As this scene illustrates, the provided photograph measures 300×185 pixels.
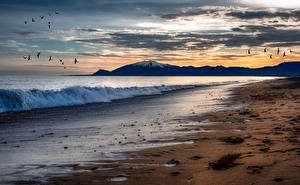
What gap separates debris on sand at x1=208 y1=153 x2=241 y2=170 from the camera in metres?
5.23

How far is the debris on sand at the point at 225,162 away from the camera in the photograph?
5.23 metres

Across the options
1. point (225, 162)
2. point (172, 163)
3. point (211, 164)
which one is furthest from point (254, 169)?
point (172, 163)

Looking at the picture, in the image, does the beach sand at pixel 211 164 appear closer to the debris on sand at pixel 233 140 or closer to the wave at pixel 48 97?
the debris on sand at pixel 233 140

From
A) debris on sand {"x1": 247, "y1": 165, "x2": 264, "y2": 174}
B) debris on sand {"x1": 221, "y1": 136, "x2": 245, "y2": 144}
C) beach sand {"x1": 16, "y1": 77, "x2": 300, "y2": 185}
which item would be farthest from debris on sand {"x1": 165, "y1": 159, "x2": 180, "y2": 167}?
debris on sand {"x1": 221, "y1": 136, "x2": 245, "y2": 144}

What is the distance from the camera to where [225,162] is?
18.1ft

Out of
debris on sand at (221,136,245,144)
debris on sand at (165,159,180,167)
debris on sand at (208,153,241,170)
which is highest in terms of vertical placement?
debris on sand at (208,153,241,170)

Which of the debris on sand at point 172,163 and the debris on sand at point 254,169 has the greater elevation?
the debris on sand at point 254,169

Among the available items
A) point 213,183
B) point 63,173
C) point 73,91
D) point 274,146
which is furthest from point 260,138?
point 73,91

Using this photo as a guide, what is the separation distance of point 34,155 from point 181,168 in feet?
12.4

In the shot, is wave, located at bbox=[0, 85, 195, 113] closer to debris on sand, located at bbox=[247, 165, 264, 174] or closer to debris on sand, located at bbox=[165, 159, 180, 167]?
debris on sand, located at bbox=[165, 159, 180, 167]

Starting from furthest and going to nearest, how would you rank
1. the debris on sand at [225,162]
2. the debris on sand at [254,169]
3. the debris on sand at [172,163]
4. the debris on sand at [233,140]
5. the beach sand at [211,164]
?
the debris on sand at [233,140], the debris on sand at [172,163], the debris on sand at [225,162], the debris on sand at [254,169], the beach sand at [211,164]

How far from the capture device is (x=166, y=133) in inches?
358

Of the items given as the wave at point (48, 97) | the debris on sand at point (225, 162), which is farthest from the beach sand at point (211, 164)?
the wave at point (48, 97)

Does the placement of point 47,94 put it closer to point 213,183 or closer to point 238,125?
point 238,125
